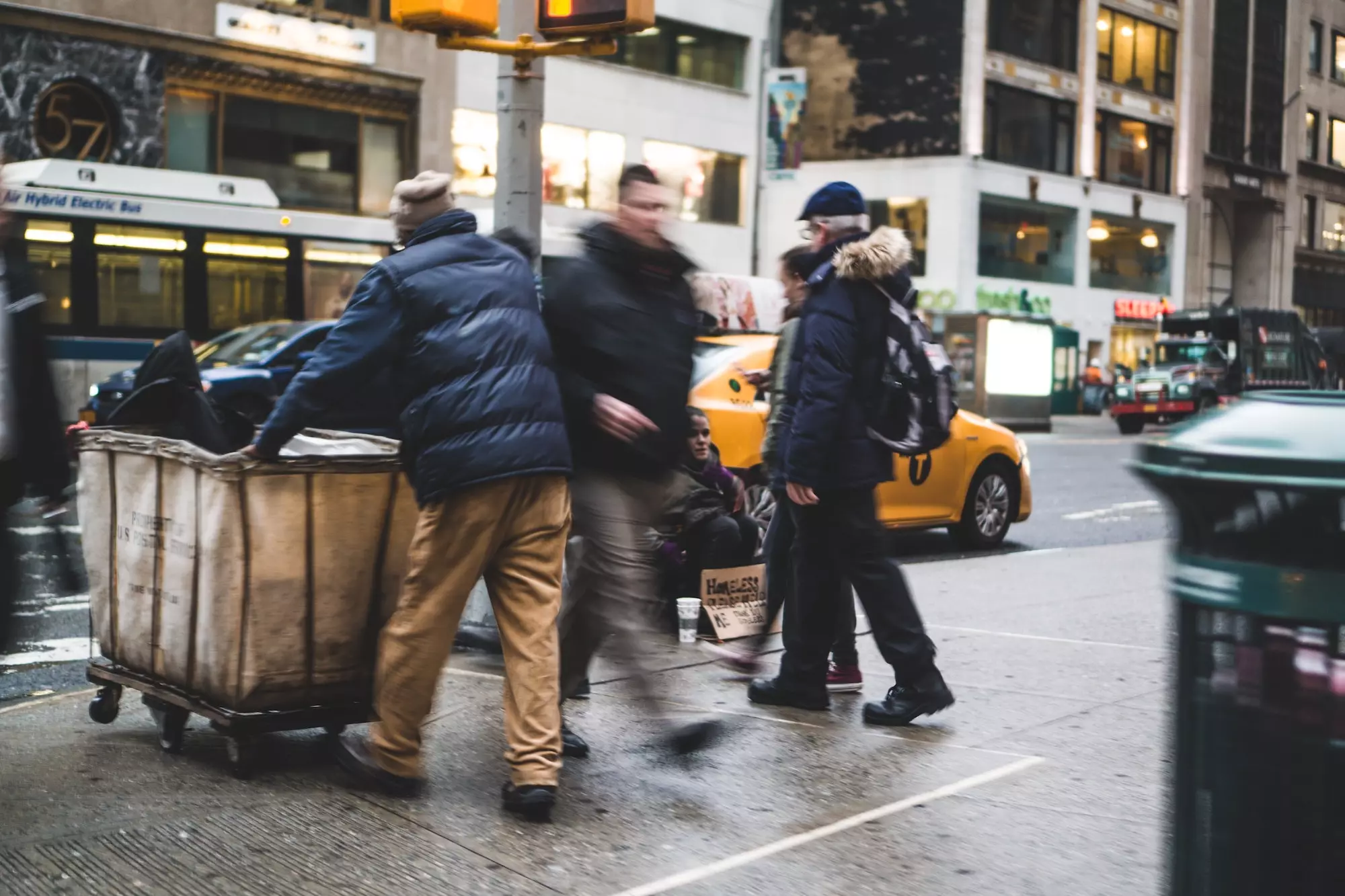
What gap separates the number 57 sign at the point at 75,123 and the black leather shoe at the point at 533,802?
76.8 ft

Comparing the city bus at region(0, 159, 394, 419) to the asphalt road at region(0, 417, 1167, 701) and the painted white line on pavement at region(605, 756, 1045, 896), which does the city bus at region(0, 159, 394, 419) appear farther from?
the painted white line on pavement at region(605, 756, 1045, 896)

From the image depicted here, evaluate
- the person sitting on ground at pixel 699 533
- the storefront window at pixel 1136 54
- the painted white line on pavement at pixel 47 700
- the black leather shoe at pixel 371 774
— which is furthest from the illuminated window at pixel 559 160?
the black leather shoe at pixel 371 774

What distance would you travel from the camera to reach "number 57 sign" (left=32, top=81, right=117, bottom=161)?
24.6 m

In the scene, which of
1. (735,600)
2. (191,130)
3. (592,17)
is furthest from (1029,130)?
(592,17)

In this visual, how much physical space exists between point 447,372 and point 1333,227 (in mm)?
69656

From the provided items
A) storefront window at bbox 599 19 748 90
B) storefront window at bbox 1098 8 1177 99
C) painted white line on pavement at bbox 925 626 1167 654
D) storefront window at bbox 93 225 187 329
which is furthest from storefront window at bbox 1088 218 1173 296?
painted white line on pavement at bbox 925 626 1167 654

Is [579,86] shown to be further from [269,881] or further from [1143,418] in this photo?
[269,881]

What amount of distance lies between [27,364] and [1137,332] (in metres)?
50.7

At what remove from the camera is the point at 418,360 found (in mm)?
4258

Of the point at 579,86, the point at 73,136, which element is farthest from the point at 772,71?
the point at 73,136

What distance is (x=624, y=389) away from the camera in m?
4.51

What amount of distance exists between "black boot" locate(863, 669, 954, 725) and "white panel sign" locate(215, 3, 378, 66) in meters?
24.6

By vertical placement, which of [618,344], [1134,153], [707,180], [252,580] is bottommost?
[252,580]

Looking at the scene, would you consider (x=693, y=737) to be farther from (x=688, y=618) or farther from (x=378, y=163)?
(x=378, y=163)
